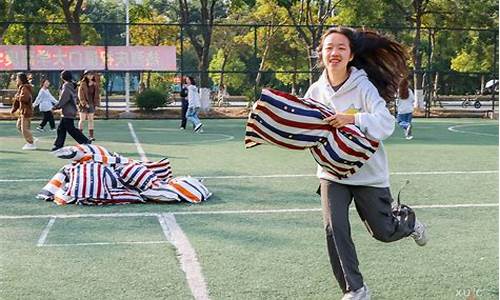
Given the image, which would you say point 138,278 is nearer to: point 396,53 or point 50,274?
point 50,274

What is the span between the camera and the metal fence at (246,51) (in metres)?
28.4

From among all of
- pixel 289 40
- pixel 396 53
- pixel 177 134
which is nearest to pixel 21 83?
pixel 177 134

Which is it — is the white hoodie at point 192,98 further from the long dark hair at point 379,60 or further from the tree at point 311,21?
the long dark hair at point 379,60

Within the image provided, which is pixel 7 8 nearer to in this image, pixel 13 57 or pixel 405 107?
pixel 13 57

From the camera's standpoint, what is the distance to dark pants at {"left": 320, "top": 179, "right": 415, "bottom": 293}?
4.48m

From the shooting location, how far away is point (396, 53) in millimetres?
4637

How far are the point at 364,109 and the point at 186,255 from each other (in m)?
2.28

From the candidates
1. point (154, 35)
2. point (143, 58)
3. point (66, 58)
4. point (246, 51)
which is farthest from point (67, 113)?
point (246, 51)

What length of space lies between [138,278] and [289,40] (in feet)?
130

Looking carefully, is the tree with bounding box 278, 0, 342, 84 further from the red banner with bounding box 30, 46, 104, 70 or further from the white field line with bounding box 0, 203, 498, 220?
the white field line with bounding box 0, 203, 498, 220

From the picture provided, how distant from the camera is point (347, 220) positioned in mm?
4555

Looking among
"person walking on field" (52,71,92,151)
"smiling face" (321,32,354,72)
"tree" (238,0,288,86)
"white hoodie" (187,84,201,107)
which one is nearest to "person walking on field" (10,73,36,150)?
"person walking on field" (52,71,92,151)

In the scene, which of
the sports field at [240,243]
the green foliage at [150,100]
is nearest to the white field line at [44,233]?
the sports field at [240,243]

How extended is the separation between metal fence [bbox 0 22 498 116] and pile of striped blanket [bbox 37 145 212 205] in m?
14.2
